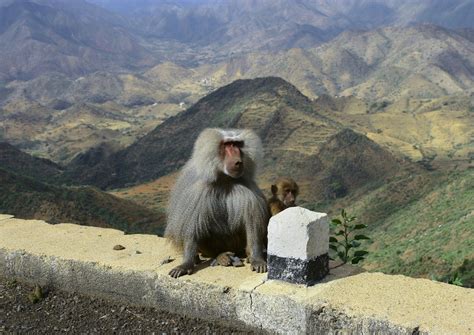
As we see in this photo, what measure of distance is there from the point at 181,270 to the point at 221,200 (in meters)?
0.78

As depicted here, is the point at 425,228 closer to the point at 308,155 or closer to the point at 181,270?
the point at 181,270

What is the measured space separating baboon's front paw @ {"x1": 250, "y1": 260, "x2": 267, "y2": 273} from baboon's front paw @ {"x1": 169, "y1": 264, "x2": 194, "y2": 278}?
61cm

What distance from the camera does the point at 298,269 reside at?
4.69 meters

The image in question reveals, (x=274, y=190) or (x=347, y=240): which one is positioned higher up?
(x=274, y=190)

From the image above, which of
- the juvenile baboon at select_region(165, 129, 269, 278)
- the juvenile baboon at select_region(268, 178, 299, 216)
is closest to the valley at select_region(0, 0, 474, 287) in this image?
the juvenile baboon at select_region(268, 178, 299, 216)

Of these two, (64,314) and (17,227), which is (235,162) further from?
(17,227)

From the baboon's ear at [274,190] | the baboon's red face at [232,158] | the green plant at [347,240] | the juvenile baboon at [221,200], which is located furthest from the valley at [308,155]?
the baboon's red face at [232,158]

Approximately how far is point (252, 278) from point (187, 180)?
4.05 feet

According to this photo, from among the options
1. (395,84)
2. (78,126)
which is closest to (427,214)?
(78,126)

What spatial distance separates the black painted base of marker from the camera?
184 inches

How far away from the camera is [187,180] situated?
5672mm

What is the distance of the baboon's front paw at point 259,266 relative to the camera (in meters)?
5.19

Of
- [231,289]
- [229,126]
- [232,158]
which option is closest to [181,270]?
[231,289]

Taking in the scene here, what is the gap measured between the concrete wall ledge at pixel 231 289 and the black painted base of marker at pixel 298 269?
62 millimetres
